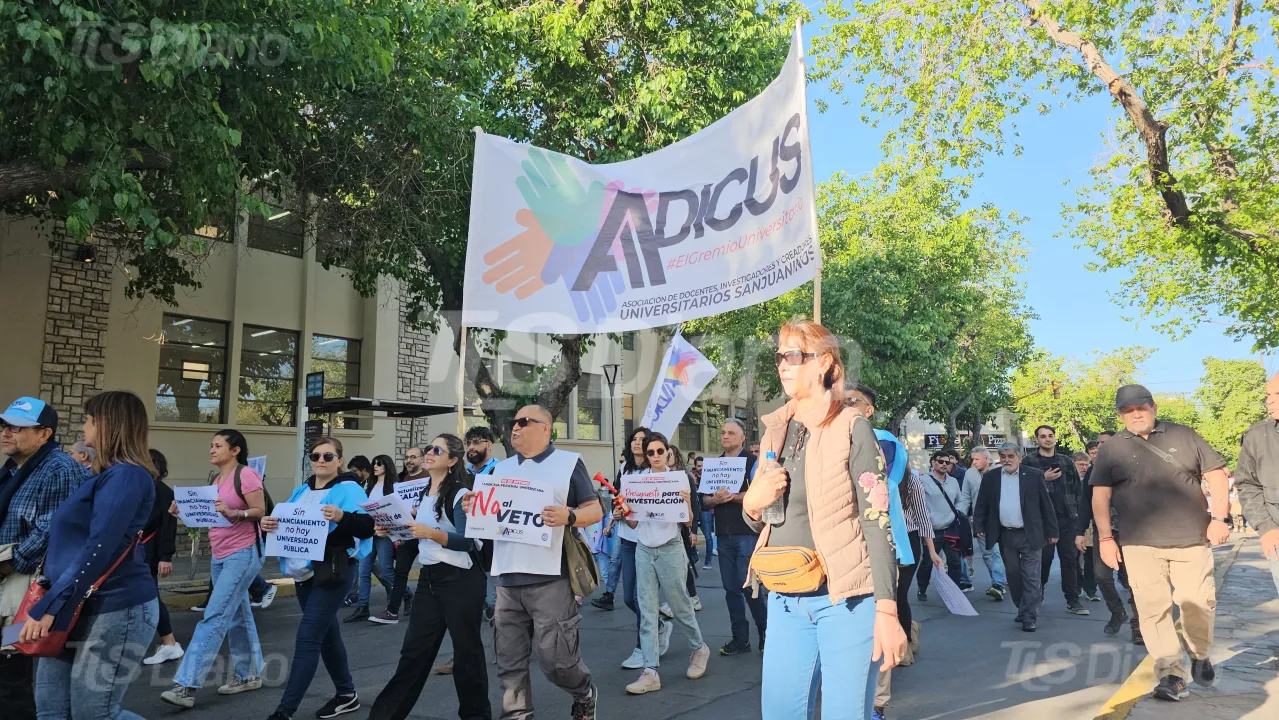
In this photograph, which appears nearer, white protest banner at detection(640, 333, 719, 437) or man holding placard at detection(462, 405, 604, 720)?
man holding placard at detection(462, 405, 604, 720)

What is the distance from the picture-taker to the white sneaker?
691 cm

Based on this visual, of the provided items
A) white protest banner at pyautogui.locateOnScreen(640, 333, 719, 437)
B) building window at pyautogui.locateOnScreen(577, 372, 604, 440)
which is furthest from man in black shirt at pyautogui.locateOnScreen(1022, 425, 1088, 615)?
building window at pyautogui.locateOnScreen(577, 372, 604, 440)

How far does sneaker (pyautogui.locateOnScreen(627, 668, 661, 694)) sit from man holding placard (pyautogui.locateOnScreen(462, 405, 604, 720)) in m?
1.48

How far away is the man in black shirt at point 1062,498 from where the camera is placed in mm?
9688

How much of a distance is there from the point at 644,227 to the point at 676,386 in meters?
3.74

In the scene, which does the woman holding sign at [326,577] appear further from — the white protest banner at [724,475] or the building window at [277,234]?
the building window at [277,234]

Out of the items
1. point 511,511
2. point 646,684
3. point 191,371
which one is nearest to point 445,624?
point 511,511

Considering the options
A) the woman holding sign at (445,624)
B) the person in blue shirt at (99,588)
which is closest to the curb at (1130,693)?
the woman holding sign at (445,624)

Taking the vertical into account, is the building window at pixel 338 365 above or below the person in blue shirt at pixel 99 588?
above

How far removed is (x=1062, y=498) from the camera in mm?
10445

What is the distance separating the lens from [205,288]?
1700 centimetres

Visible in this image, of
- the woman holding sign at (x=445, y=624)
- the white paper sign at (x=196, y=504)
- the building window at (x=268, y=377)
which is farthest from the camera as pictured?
the building window at (x=268, y=377)

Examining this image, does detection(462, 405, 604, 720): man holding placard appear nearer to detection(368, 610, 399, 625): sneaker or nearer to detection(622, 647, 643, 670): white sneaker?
detection(622, 647, 643, 670): white sneaker

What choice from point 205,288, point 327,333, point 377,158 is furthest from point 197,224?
point 327,333
